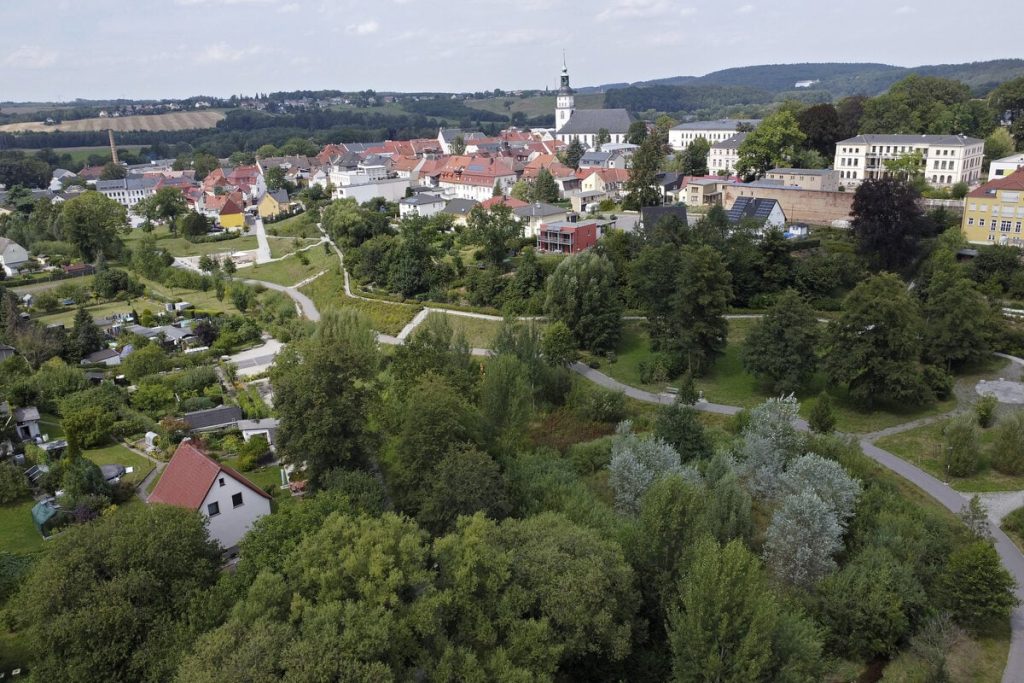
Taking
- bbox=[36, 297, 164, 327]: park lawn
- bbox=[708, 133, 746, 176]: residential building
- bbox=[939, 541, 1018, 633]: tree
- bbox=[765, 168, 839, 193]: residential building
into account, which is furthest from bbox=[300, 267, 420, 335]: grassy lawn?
bbox=[708, 133, 746, 176]: residential building

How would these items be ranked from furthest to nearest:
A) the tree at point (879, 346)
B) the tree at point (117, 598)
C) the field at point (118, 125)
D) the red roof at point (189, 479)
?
the field at point (118, 125)
the tree at point (879, 346)
the red roof at point (189, 479)
the tree at point (117, 598)

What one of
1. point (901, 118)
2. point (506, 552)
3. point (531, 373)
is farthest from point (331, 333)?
point (901, 118)

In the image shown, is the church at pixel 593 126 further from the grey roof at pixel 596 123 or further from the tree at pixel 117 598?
the tree at pixel 117 598

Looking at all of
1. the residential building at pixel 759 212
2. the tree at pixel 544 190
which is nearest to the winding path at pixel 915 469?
the residential building at pixel 759 212

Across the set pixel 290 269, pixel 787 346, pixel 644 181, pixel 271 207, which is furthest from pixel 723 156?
pixel 271 207

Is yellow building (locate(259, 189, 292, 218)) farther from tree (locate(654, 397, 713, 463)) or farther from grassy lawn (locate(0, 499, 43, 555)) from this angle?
tree (locate(654, 397, 713, 463))

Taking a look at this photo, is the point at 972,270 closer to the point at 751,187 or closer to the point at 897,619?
the point at 751,187
